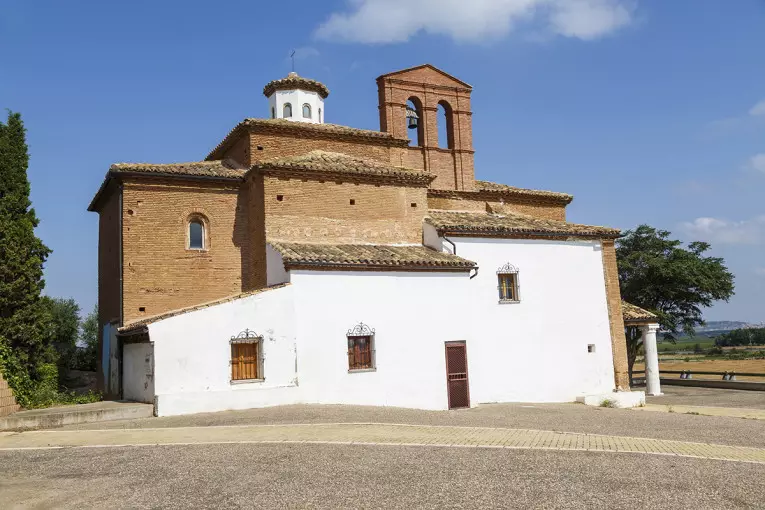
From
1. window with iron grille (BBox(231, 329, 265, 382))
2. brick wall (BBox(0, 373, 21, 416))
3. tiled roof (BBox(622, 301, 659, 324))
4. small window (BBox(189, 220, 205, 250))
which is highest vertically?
small window (BBox(189, 220, 205, 250))

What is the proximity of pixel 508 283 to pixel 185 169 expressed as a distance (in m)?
9.86

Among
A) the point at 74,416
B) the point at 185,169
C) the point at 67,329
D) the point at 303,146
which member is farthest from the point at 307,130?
the point at 67,329

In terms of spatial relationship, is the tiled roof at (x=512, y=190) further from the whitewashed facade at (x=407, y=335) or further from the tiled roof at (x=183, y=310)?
the tiled roof at (x=183, y=310)

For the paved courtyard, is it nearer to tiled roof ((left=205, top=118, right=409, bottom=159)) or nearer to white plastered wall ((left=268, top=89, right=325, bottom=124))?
tiled roof ((left=205, top=118, right=409, bottom=159))

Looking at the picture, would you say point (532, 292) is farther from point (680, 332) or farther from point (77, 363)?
point (680, 332)

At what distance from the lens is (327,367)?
49.3 feet

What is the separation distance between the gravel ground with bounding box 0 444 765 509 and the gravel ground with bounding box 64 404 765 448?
2752 mm

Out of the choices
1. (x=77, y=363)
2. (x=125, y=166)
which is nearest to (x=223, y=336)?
(x=125, y=166)

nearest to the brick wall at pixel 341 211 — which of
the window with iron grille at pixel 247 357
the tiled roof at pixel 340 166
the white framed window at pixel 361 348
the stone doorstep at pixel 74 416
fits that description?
the tiled roof at pixel 340 166

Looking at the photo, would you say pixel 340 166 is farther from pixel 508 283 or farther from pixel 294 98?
pixel 508 283

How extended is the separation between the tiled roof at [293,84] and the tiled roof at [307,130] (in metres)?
1.86

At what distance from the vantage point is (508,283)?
742 inches

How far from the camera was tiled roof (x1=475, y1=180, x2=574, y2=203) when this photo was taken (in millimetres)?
22859

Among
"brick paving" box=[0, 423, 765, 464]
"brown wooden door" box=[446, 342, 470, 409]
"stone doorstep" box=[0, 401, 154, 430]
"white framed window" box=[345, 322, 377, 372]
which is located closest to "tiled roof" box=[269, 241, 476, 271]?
"white framed window" box=[345, 322, 377, 372]
